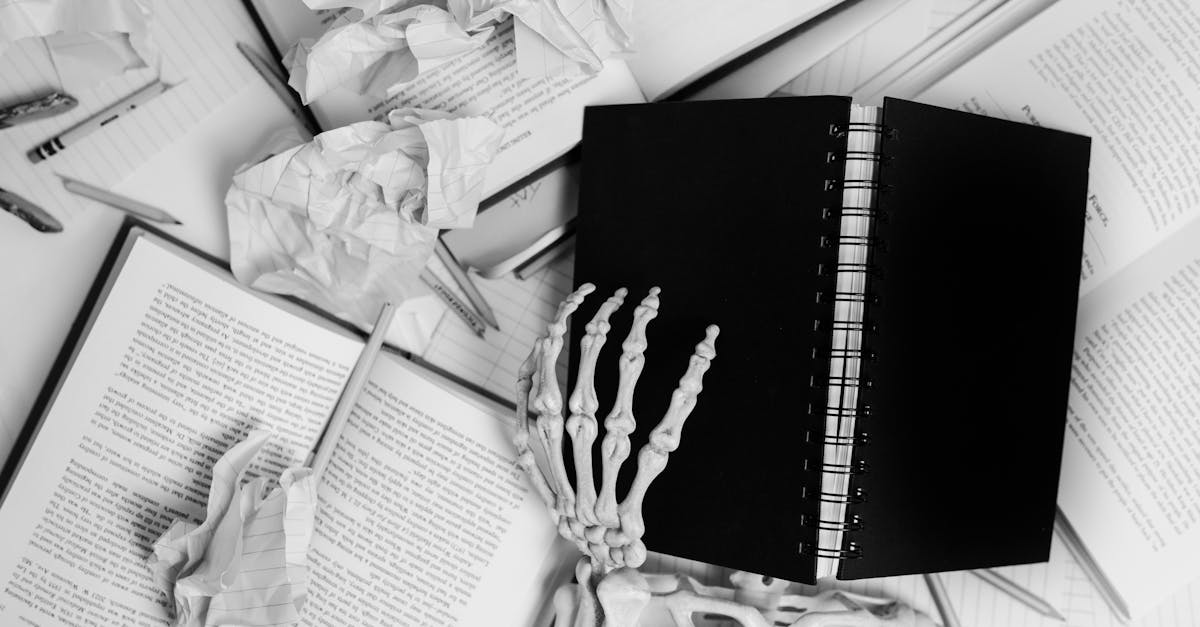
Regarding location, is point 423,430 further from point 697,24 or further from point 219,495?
point 697,24

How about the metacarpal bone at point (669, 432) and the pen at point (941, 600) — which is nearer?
the metacarpal bone at point (669, 432)

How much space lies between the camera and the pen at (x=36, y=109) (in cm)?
74

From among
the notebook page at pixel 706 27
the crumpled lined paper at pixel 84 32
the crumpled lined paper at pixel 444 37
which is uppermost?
the notebook page at pixel 706 27

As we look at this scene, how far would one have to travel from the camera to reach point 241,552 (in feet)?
2.39

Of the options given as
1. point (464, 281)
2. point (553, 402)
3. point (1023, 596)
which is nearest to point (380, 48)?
point (464, 281)

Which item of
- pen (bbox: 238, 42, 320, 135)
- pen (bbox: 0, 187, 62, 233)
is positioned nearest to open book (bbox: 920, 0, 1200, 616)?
pen (bbox: 238, 42, 320, 135)

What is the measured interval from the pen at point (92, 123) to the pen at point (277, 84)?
0.08 m

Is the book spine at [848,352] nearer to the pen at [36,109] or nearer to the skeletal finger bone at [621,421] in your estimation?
the skeletal finger bone at [621,421]

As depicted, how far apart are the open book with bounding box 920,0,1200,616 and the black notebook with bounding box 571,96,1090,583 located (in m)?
0.05

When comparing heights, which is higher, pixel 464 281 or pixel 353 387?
pixel 464 281

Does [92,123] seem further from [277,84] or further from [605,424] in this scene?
[605,424]

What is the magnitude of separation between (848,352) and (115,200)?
62 centimetres

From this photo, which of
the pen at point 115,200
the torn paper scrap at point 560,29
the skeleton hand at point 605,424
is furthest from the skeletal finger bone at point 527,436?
the pen at point 115,200

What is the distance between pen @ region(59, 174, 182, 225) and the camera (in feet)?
2.47
